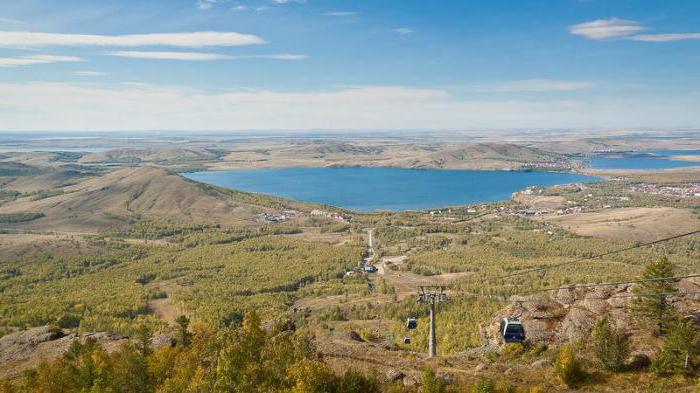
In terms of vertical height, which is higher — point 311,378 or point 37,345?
point 311,378

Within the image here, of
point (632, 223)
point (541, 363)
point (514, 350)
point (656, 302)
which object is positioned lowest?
point (632, 223)

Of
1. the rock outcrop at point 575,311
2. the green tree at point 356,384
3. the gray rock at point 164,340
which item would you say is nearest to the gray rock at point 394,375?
the green tree at point 356,384

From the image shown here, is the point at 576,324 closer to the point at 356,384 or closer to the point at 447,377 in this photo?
the point at 447,377

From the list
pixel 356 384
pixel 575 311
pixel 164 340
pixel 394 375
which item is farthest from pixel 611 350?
pixel 164 340

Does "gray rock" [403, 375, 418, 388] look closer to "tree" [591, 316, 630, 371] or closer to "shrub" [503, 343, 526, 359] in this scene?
"shrub" [503, 343, 526, 359]

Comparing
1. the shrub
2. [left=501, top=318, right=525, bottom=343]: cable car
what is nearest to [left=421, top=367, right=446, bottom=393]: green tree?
the shrub

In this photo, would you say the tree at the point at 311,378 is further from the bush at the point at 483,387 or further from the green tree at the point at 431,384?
the bush at the point at 483,387

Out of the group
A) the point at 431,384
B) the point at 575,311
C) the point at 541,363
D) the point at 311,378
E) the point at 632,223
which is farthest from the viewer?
the point at 632,223
